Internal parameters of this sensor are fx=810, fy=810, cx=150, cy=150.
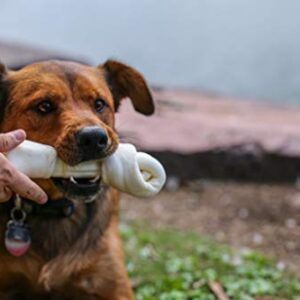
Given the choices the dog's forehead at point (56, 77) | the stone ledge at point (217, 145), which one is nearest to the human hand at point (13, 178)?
the dog's forehead at point (56, 77)

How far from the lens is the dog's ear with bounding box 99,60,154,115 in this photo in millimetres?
3295

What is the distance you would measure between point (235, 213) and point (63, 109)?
7.44 feet

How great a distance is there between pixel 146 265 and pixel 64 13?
503 cm

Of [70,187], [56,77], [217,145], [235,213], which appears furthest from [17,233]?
[217,145]

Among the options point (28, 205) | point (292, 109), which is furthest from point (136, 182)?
point (292, 109)

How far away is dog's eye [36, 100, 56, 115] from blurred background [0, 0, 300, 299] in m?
0.97

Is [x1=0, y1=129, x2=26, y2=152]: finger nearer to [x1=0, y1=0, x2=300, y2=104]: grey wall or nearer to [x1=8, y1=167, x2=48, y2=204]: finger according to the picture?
[x1=8, y1=167, x2=48, y2=204]: finger

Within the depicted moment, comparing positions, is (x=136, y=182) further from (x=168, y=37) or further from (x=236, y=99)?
(x=168, y=37)

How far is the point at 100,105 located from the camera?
2.99m

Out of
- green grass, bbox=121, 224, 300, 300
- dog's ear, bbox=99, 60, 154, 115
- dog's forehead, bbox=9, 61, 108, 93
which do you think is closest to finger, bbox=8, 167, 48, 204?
dog's forehead, bbox=9, 61, 108, 93

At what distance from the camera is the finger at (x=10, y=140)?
2.54 meters

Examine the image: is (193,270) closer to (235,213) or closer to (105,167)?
(235,213)

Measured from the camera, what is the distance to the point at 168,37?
8.43m

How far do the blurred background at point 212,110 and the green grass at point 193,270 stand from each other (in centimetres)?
2
